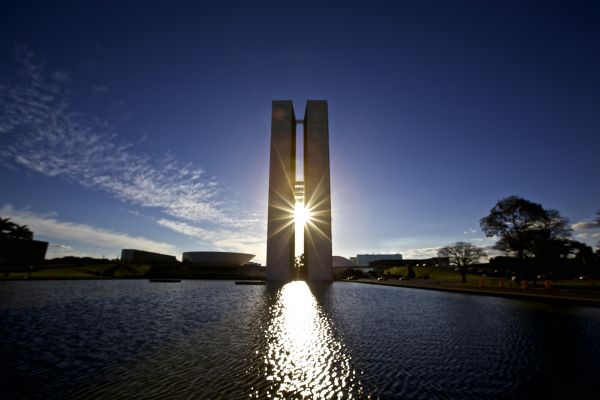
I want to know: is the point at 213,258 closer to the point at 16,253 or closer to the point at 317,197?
the point at 16,253

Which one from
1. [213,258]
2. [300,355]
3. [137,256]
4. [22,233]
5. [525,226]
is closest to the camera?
[300,355]

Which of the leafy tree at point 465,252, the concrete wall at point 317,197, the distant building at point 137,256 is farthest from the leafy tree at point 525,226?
the distant building at point 137,256

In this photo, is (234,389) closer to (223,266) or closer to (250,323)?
(250,323)

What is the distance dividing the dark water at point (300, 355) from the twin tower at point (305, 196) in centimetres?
3588

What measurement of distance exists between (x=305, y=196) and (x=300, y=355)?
1764 inches

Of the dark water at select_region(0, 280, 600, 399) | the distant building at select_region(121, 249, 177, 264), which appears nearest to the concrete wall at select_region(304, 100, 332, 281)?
the dark water at select_region(0, 280, 600, 399)

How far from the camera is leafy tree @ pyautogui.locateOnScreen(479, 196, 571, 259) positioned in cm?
3497

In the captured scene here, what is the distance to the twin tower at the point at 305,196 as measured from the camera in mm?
49219

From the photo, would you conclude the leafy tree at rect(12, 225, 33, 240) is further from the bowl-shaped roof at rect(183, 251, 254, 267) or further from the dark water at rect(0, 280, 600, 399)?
the dark water at rect(0, 280, 600, 399)

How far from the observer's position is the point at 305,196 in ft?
171

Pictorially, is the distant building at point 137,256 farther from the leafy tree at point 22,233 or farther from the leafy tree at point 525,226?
the leafy tree at point 525,226

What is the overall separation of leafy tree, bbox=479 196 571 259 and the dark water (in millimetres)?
25490

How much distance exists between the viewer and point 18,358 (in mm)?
7297

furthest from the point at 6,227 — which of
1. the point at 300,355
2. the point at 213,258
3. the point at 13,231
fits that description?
the point at 300,355
